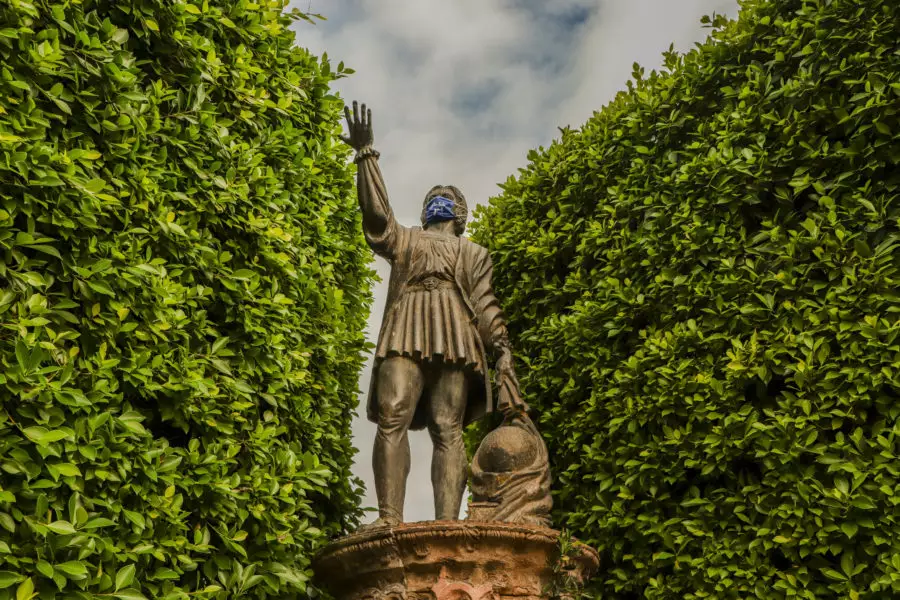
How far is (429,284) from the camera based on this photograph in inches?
299

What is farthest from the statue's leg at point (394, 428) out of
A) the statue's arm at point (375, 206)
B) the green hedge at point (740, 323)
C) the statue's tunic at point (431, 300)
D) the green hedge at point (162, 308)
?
the green hedge at point (740, 323)

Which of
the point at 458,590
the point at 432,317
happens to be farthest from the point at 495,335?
the point at 458,590

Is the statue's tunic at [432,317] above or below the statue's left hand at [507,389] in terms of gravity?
above

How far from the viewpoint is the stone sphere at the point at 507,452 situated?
7121mm

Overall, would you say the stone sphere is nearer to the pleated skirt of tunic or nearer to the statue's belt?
the pleated skirt of tunic

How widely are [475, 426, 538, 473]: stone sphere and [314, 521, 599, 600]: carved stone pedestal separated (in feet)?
2.24

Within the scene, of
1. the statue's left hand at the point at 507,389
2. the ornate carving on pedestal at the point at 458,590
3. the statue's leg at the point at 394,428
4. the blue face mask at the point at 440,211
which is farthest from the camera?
the blue face mask at the point at 440,211

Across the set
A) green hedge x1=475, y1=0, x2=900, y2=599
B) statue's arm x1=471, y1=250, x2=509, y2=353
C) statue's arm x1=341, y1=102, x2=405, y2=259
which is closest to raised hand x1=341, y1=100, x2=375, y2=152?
statue's arm x1=341, y1=102, x2=405, y2=259

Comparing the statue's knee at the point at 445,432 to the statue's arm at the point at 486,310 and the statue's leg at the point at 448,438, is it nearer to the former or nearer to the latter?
the statue's leg at the point at 448,438

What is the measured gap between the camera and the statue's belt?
24.8 feet

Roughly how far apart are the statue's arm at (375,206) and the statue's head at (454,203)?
0.50 m

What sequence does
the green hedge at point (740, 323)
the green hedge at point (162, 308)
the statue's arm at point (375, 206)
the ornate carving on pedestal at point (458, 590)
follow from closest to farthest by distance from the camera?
the green hedge at point (162, 308) → the ornate carving on pedestal at point (458, 590) → the green hedge at point (740, 323) → the statue's arm at point (375, 206)

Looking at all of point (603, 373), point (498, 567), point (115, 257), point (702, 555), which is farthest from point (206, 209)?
point (702, 555)

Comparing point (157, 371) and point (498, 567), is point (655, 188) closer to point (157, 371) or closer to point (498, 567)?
point (498, 567)
